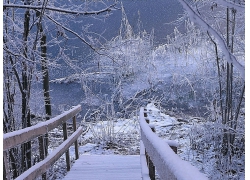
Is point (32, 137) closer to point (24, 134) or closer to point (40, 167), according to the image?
point (24, 134)

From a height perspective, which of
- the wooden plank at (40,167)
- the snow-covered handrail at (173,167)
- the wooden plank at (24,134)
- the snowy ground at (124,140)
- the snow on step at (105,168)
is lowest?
the snowy ground at (124,140)

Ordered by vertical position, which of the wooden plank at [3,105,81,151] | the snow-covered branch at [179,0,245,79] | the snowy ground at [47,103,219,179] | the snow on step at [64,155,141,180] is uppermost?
the snow-covered branch at [179,0,245,79]

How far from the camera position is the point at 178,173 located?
3.63ft

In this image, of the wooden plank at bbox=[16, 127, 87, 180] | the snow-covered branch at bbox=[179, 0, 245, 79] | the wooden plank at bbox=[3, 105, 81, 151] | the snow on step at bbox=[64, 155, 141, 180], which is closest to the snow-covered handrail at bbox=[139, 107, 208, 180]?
the snow-covered branch at bbox=[179, 0, 245, 79]

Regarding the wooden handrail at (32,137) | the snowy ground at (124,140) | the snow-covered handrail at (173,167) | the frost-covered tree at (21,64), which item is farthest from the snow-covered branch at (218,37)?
the snowy ground at (124,140)

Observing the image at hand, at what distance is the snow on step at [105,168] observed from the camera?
14.2 ft

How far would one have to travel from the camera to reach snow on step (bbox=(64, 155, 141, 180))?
4314mm

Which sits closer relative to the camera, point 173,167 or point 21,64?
point 173,167

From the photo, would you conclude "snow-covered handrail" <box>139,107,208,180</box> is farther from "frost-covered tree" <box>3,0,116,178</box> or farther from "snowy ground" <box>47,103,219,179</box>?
"snowy ground" <box>47,103,219,179</box>

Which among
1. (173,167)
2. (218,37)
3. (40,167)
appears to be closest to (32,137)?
(40,167)

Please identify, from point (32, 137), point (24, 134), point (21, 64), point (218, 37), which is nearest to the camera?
point (218, 37)

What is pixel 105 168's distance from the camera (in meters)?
4.83

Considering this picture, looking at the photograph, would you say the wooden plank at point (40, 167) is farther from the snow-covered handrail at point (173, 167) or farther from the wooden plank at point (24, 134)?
the snow-covered handrail at point (173, 167)

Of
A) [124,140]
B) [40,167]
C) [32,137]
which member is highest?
[32,137]
